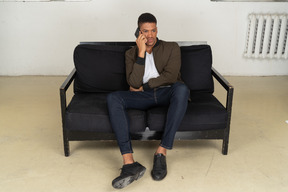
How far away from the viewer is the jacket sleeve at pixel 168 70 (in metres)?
2.62

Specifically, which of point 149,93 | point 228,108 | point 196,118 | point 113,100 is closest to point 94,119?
point 113,100

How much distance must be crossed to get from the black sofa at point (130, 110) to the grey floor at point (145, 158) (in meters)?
0.17

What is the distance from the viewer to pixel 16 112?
3.50 meters

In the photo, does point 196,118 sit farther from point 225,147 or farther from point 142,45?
point 142,45

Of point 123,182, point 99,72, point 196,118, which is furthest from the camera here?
point 99,72

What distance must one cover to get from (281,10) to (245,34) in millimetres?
542

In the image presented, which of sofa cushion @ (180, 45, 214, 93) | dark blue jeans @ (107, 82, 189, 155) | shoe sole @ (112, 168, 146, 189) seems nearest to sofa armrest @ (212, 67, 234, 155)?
sofa cushion @ (180, 45, 214, 93)

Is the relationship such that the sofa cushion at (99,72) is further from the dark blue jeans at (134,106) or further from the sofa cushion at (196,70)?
the sofa cushion at (196,70)

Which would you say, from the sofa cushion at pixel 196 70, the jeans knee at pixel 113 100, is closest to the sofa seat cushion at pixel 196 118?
the jeans knee at pixel 113 100

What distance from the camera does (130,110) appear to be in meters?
2.52

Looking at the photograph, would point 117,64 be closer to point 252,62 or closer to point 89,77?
point 89,77

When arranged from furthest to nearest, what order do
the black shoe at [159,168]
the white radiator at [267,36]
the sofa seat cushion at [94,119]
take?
1. the white radiator at [267,36]
2. the sofa seat cushion at [94,119]
3. the black shoe at [159,168]

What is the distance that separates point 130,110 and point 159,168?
1.49 ft

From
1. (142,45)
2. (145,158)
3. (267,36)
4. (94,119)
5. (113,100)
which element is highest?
(142,45)
